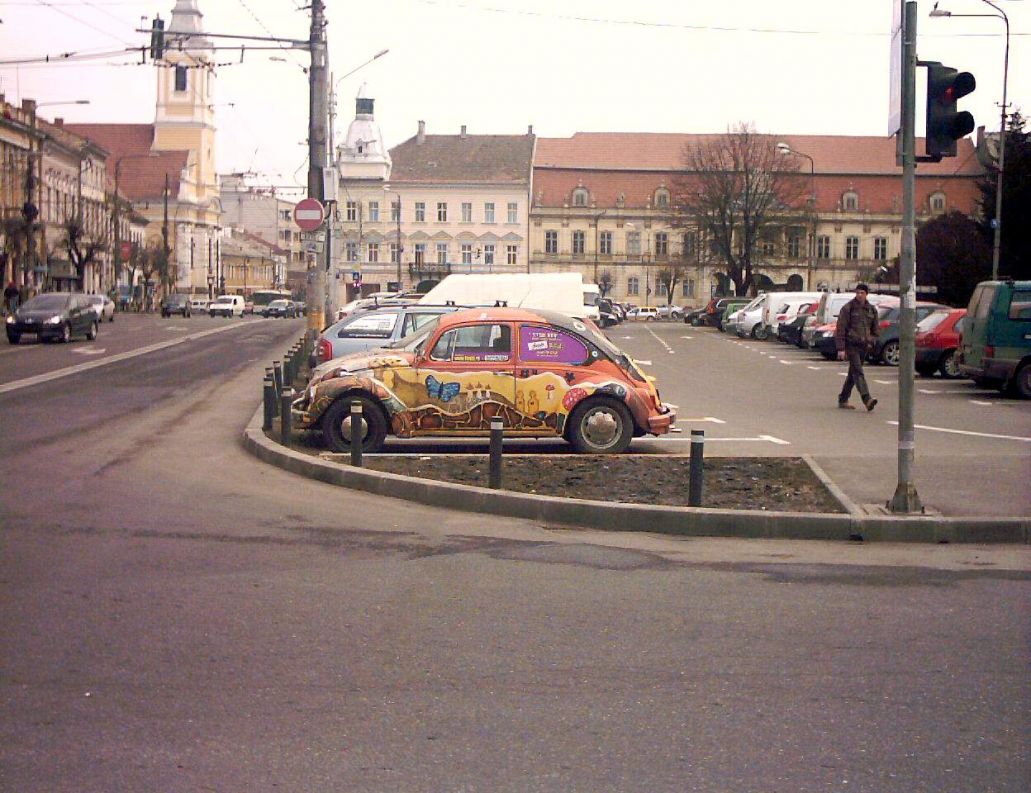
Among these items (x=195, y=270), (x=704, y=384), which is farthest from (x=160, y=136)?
(x=704, y=384)

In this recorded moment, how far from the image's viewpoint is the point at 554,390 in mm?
14930

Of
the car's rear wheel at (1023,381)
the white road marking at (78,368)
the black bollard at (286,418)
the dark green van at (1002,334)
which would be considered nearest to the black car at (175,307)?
the white road marking at (78,368)

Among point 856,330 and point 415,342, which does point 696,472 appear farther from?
point 856,330

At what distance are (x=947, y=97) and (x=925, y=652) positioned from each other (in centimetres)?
528

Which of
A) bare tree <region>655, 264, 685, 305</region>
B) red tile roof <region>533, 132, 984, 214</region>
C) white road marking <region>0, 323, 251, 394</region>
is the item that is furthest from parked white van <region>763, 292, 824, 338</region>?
red tile roof <region>533, 132, 984, 214</region>

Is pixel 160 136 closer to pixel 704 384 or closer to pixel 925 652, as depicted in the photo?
pixel 704 384

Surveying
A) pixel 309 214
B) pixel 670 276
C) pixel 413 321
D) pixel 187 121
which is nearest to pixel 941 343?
pixel 413 321

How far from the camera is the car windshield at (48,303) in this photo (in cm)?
4281

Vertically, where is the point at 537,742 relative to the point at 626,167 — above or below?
below

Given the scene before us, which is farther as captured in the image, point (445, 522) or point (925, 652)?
point (445, 522)

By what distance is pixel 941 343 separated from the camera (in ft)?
97.6

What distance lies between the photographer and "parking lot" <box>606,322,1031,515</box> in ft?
42.0

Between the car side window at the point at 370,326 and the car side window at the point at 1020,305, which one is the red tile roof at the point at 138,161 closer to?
the car side window at the point at 370,326

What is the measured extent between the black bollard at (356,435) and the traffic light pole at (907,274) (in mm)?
5133
